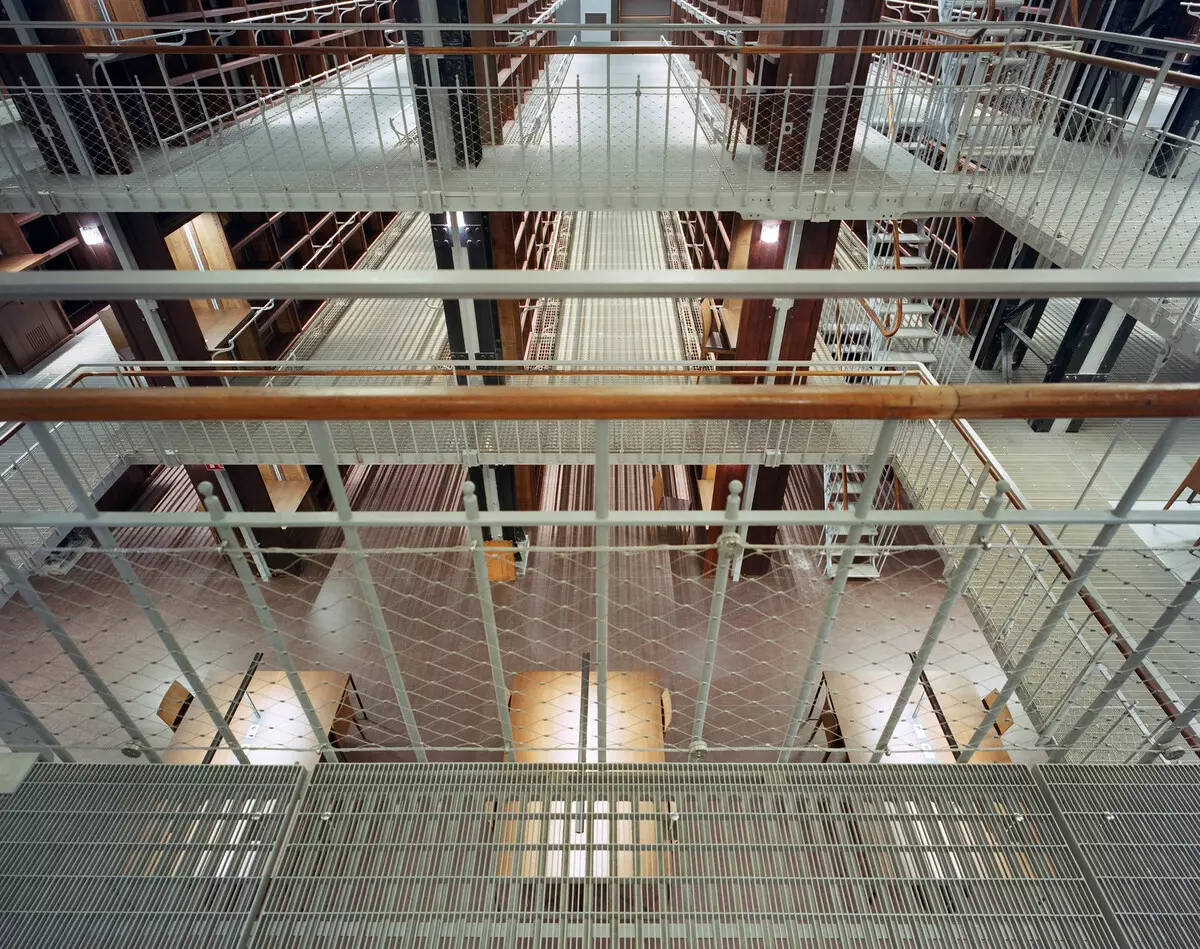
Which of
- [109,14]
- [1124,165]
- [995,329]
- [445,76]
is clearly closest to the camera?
[1124,165]

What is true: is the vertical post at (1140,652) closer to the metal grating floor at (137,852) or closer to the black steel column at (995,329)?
the metal grating floor at (137,852)

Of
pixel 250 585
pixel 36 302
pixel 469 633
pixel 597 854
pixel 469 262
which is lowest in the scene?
pixel 469 633

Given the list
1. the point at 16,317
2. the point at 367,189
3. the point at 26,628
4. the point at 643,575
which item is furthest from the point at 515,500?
the point at 16,317

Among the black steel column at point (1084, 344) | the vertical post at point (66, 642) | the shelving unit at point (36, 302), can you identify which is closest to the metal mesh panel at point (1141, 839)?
the vertical post at point (66, 642)

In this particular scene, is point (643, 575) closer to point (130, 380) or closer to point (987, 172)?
point (987, 172)

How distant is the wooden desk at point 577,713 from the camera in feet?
8.98

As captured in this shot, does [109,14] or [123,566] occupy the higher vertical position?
[109,14]

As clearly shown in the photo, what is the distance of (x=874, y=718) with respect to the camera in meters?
2.86

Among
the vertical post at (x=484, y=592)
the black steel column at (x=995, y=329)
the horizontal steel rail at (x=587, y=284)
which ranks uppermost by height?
the horizontal steel rail at (x=587, y=284)

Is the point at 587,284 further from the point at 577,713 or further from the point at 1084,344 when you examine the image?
the point at 1084,344

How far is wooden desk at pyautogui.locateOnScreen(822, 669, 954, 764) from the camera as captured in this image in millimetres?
2750

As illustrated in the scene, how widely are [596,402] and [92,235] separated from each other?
13.1ft

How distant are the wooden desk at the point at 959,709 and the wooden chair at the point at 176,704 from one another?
3317 mm

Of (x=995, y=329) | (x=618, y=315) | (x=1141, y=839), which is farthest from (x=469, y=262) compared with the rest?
(x=1141, y=839)
